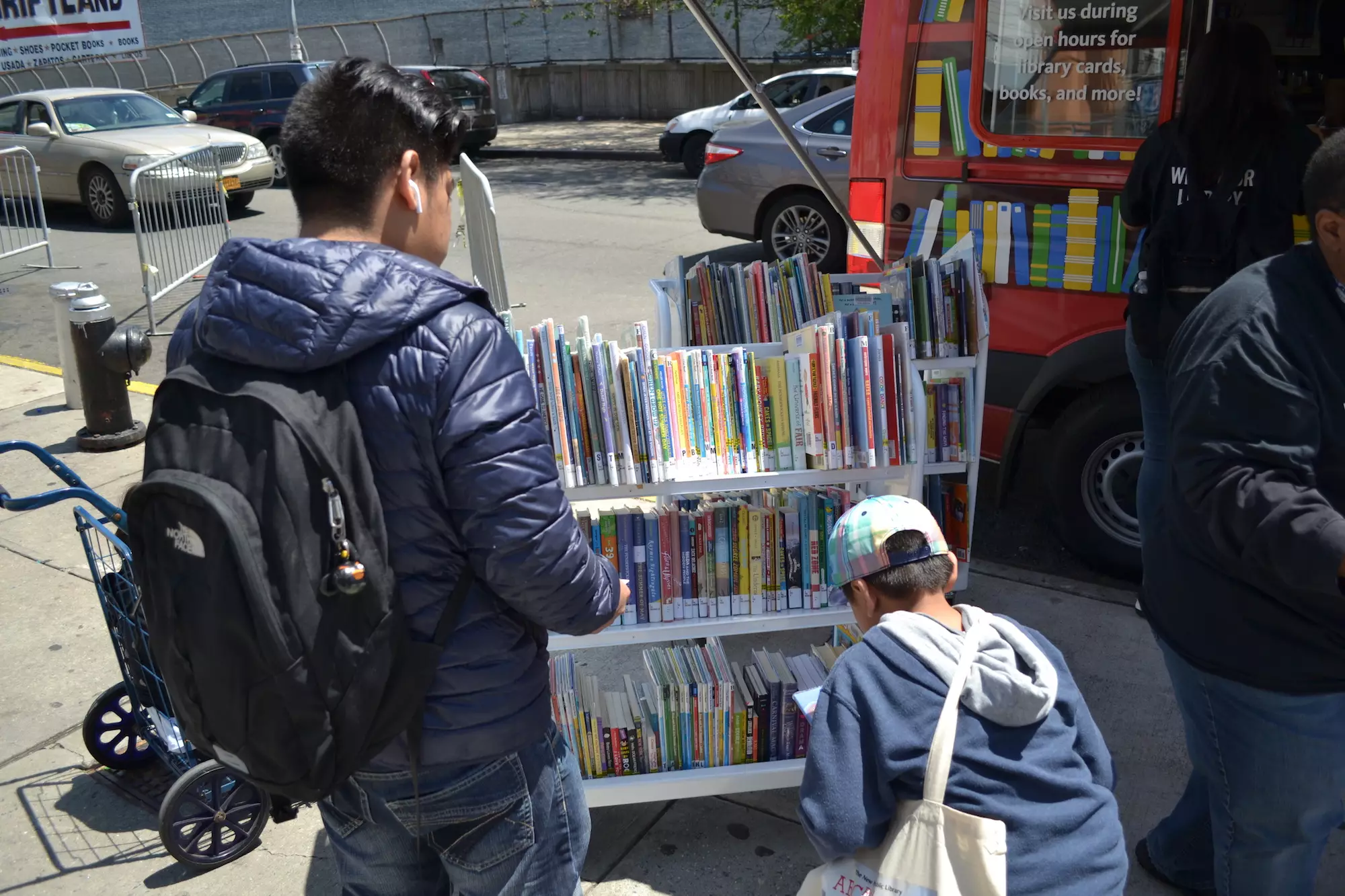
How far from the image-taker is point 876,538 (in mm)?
2018

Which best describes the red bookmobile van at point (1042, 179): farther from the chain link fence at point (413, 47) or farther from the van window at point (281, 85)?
the chain link fence at point (413, 47)

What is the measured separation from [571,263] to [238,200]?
5.93m

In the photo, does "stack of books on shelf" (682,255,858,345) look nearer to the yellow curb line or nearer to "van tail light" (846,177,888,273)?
"van tail light" (846,177,888,273)

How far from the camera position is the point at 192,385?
160 centimetres

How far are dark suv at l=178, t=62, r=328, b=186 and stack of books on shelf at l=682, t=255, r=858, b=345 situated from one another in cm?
1494

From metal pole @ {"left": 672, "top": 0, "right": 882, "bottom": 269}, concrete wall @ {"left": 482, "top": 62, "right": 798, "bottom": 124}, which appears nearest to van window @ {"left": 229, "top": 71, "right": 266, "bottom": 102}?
concrete wall @ {"left": 482, "top": 62, "right": 798, "bottom": 124}

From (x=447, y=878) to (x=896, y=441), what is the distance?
164 cm

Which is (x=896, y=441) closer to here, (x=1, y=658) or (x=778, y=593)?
(x=778, y=593)

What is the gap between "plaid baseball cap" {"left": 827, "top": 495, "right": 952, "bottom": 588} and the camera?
79.1 inches

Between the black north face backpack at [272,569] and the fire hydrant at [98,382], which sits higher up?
the black north face backpack at [272,569]

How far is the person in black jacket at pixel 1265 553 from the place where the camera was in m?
1.94

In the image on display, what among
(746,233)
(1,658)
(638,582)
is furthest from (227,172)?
(638,582)

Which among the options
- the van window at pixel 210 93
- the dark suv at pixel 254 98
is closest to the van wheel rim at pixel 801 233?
the dark suv at pixel 254 98

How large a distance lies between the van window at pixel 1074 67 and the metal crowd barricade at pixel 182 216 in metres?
7.73
